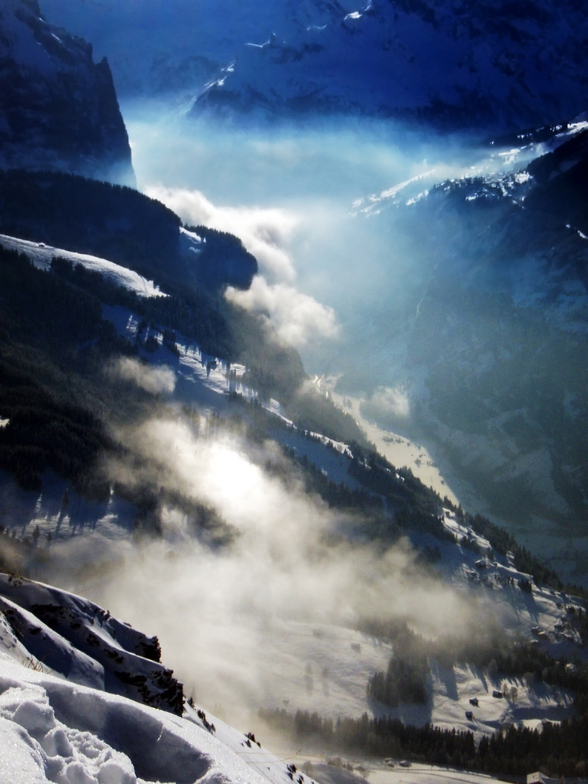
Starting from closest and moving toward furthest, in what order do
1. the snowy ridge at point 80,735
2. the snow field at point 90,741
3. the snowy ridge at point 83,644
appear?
the snow field at point 90,741, the snowy ridge at point 80,735, the snowy ridge at point 83,644

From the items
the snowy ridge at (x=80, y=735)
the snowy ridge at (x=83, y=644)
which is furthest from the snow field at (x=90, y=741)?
the snowy ridge at (x=83, y=644)

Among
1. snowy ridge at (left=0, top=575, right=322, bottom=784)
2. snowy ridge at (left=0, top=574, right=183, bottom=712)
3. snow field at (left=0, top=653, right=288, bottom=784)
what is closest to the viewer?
snow field at (left=0, top=653, right=288, bottom=784)

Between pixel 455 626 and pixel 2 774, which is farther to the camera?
pixel 455 626

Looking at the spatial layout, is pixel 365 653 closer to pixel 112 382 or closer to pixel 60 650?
pixel 112 382

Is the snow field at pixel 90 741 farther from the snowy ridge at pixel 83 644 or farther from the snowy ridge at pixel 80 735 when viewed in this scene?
the snowy ridge at pixel 83 644

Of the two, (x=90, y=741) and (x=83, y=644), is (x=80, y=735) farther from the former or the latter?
(x=83, y=644)

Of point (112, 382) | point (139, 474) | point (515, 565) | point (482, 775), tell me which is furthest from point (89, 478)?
point (515, 565)

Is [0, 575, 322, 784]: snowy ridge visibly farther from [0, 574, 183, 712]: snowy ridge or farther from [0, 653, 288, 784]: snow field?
[0, 574, 183, 712]: snowy ridge

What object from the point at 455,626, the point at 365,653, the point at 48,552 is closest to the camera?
the point at 48,552

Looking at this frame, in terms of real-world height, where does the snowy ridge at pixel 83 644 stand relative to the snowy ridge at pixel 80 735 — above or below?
above

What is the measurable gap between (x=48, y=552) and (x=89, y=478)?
18.8 metres

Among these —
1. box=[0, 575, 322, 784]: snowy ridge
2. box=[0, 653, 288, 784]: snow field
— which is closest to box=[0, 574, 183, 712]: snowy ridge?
box=[0, 575, 322, 784]: snowy ridge

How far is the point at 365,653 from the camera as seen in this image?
389 ft

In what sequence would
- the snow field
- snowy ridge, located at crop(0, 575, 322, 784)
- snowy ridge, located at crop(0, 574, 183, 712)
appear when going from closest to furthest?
the snow field < snowy ridge, located at crop(0, 575, 322, 784) < snowy ridge, located at crop(0, 574, 183, 712)
